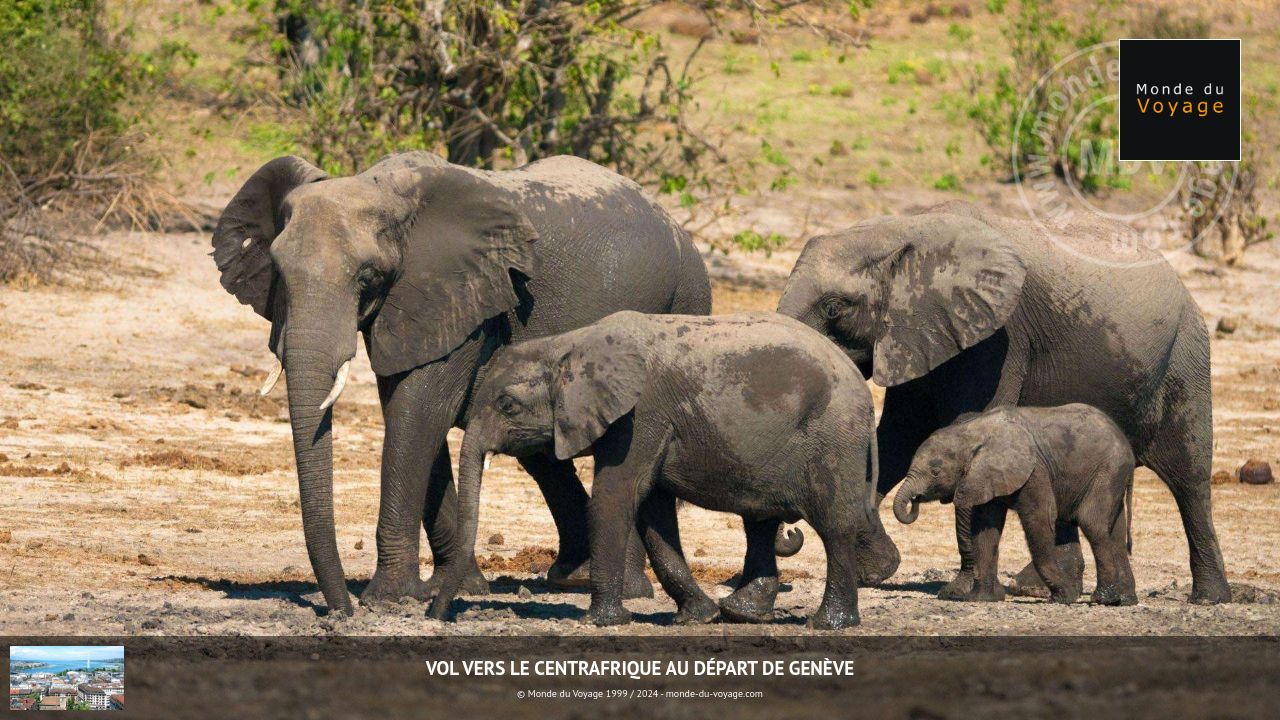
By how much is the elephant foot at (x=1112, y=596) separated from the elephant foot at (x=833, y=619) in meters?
1.74

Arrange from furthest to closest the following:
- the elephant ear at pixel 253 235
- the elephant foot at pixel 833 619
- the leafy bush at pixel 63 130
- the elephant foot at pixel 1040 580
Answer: the leafy bush at pixel 63 130, the elephant foot at pixel 1040 580, the elephant ear at pixel 253 235, the elephant foot at pixel 833 619

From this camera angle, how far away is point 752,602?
10195mm

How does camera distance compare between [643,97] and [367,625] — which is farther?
[643,97]

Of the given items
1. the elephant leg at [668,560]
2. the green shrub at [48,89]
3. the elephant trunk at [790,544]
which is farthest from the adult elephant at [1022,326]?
the green shrub at [48,89]

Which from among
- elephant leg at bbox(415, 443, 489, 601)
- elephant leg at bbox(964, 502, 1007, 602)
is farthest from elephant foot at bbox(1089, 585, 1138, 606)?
elephant leg at bbox(415, 443, 489, 601)

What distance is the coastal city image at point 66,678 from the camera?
7.81 metres

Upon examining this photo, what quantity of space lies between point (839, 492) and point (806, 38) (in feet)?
73.7

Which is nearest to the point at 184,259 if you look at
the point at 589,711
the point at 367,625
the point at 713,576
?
the point at 713,576

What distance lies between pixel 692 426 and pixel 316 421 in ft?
5.59

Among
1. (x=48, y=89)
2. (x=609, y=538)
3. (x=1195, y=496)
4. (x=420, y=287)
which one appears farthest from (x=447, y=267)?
(x=48, y=89)

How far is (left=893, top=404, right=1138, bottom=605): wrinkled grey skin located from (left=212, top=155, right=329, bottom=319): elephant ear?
11.4 ft

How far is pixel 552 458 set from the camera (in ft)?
37.2

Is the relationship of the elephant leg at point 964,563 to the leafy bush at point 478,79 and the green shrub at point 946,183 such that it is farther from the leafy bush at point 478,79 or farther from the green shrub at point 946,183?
the green shrub at point 946,183

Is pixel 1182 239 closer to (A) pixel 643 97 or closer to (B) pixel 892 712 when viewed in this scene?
(A) pixel 643 97
